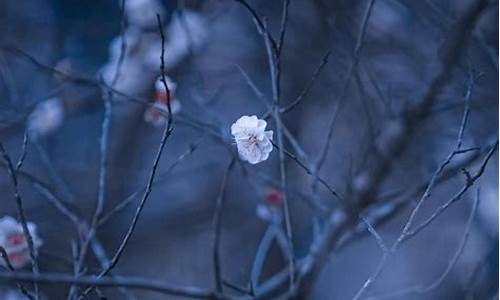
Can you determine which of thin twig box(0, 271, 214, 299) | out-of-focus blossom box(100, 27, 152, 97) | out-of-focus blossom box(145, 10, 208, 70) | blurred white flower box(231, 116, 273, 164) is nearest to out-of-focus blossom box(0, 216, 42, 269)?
blurred white flower box(231, 116, 273, 164)

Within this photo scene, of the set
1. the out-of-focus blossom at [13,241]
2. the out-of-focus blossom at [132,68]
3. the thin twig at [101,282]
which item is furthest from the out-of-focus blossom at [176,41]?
the thin twig at [101,282]

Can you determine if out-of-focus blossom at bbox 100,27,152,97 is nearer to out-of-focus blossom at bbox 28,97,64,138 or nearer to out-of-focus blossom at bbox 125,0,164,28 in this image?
out-of-focus blossom at bbox 125,0,164,28

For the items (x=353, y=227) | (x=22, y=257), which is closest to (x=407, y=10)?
(x=353, y=227)

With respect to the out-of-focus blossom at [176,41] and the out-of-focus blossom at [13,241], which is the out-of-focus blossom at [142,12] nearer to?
the out-of-focus blossom at [176,41]

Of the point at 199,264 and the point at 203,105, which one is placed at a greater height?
the point at 199,264

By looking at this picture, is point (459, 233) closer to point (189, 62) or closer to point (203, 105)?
point (189, 62)

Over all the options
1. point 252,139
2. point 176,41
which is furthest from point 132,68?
point 252,139
